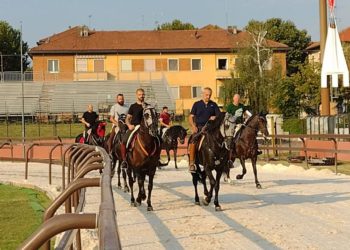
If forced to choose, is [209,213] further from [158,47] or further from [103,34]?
[103,34]

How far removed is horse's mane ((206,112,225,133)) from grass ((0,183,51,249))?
3.80 m

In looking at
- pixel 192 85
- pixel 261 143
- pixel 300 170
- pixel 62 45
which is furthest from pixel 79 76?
pixel 300 170

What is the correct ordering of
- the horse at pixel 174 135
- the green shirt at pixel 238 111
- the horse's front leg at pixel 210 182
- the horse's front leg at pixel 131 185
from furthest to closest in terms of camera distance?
1. the horse at pixel 174 135
2. the green shirt at pixel 238 111
3. the horse's front leg at pixel 131 185
4. the horse's front leg at pixel 210 182

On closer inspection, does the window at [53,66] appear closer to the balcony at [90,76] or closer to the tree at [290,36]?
the balcony at [90,76]

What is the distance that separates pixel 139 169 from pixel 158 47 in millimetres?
62278

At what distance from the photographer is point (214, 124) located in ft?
44.3

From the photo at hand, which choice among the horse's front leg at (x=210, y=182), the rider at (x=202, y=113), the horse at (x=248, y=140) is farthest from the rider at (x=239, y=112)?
the horse's front leg at (x=210, y=182)

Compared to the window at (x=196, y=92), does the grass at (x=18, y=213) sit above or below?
below

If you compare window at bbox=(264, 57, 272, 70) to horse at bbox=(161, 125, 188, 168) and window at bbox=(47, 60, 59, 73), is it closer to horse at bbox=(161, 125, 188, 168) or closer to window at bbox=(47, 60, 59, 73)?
window at bbox=(47, 60, 59, 73)

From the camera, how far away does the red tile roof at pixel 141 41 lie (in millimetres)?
74625

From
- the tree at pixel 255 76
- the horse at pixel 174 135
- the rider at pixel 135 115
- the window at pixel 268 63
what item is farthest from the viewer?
the window at pixel 268 63

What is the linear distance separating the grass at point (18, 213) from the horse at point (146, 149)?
2207mm

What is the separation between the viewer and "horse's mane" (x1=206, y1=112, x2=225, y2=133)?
44.1 feet

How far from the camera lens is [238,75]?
214 feet
